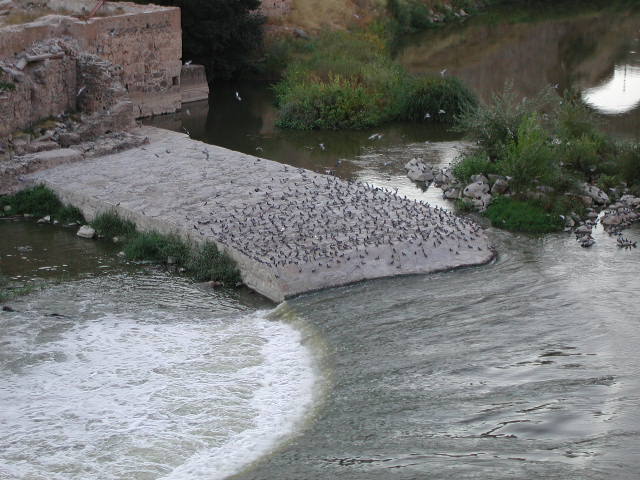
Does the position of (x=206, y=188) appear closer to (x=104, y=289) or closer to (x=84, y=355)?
(x=104, y=289)

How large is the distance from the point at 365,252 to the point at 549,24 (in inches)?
974

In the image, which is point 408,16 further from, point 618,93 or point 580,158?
point 580,158

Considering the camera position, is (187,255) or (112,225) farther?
(112,225)

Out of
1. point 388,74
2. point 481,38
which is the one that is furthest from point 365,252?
point 481,38

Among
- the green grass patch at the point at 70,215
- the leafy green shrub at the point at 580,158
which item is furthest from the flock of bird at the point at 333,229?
the leafy green shrub at the point at 580,158

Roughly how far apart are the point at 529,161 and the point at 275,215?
497cm

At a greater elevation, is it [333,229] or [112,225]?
[333,229]

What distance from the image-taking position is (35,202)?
19344mm

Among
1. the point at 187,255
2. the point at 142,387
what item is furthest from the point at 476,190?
the point at 142,387

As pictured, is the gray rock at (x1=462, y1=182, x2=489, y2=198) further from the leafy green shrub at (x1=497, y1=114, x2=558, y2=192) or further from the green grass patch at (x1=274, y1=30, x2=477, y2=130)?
the green grass patch at (x1=274, y1=30, x2=477, y2=130)

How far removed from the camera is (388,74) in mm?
27031

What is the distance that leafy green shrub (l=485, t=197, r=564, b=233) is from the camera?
1794 cm

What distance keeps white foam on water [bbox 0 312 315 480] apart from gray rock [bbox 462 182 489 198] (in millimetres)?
6254

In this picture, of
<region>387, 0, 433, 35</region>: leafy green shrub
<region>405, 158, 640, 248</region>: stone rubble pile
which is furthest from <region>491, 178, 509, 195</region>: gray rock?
<region>387, 0, 433, 35</region>: leafy green shrub
